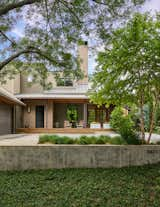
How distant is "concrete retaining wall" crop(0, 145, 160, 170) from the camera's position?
8.02m

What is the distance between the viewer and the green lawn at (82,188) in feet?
18.4

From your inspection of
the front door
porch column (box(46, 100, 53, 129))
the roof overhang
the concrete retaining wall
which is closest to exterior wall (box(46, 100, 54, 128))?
porch column (box(46, 100, 53, 129))

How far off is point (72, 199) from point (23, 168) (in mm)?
2832

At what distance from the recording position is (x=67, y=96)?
20703 millimetres

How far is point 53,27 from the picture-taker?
29.1 feet

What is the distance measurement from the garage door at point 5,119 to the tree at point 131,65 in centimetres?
909

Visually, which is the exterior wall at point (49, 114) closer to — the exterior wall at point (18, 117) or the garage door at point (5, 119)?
the exterior wall at point (18, 117)

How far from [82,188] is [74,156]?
1.85 m

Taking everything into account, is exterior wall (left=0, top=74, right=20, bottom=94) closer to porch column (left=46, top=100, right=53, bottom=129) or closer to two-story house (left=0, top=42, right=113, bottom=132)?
two-story house (left=0, top=42, right=113, bottom=132)

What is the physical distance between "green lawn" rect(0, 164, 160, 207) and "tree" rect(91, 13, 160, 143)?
2686mm

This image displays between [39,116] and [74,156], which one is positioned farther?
[39,116]

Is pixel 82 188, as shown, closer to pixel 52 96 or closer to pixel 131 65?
pixel 131 65

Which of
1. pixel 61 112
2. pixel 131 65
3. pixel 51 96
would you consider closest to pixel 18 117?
pixel 51 96

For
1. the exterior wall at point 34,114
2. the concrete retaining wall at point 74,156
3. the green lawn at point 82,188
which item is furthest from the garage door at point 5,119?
the green lawn at point 82,188
